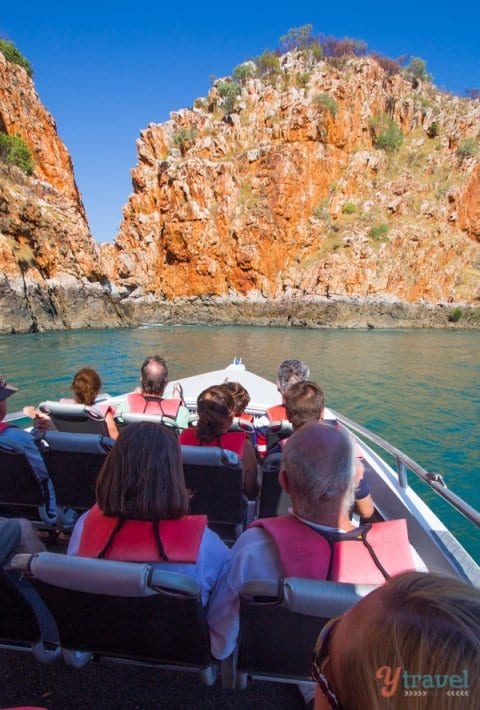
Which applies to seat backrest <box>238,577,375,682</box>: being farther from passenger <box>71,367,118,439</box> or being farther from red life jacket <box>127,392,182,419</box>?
passenger <box>71,367,118,439</box>

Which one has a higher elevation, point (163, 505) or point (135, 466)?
point (135, 466)

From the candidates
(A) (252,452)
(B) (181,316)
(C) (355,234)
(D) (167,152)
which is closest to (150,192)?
(D) (167,152)

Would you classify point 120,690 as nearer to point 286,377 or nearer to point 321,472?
point 321,472

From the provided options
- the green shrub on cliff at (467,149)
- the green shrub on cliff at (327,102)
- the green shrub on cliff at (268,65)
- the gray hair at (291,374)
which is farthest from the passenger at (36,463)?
the green shrub on cliff at (268,65)

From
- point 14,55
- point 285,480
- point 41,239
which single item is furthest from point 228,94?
point 285,480

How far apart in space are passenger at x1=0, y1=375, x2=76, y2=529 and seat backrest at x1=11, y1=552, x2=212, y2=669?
1261mm

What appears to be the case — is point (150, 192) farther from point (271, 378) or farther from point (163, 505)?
point (163, 505)

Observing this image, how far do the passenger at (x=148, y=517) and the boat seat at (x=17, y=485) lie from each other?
1.15 meters

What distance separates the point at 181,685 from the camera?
1786 mm

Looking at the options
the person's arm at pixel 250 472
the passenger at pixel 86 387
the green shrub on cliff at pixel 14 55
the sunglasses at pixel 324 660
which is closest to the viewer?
the sunglasses at pixel 324 660

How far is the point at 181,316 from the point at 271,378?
35.0 metres

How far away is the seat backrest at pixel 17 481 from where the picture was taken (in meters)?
2.44

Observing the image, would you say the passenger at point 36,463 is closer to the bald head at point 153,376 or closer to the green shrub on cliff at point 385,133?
the bald head at point 153,376

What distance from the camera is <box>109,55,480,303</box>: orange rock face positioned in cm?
4372
